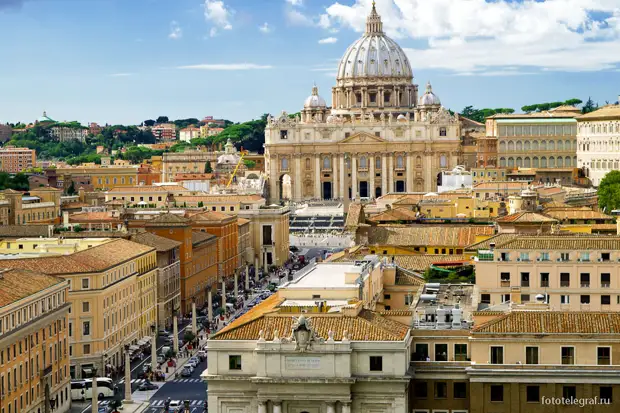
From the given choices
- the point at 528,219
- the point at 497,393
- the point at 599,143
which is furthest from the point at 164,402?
the point at 599,143

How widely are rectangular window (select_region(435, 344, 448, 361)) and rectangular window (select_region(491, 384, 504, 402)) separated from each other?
48.0 inches

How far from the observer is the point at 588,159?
160 meters

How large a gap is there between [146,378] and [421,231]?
1371 centimetres

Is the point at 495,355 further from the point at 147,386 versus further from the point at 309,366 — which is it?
the point at 147,386

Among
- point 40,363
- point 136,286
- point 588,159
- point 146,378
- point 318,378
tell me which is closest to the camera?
point 318,378

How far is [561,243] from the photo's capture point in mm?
44562

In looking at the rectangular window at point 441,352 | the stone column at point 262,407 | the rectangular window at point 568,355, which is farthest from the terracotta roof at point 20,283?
the rectangular window at point 568,355

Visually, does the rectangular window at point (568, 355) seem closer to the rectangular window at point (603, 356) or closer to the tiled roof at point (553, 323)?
the tiled roof at point (553, 323)

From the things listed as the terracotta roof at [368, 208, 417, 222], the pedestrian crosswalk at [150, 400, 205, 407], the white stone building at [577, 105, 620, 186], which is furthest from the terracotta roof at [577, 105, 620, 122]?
the pedestrian crosswalk at [150, 400, 205, 407]

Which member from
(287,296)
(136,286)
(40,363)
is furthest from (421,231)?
(287,296)

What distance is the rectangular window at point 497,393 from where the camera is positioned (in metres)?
34.8

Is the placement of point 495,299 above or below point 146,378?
above

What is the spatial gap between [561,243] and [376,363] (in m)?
11.5

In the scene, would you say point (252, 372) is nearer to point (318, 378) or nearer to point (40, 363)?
point (318, 378)
